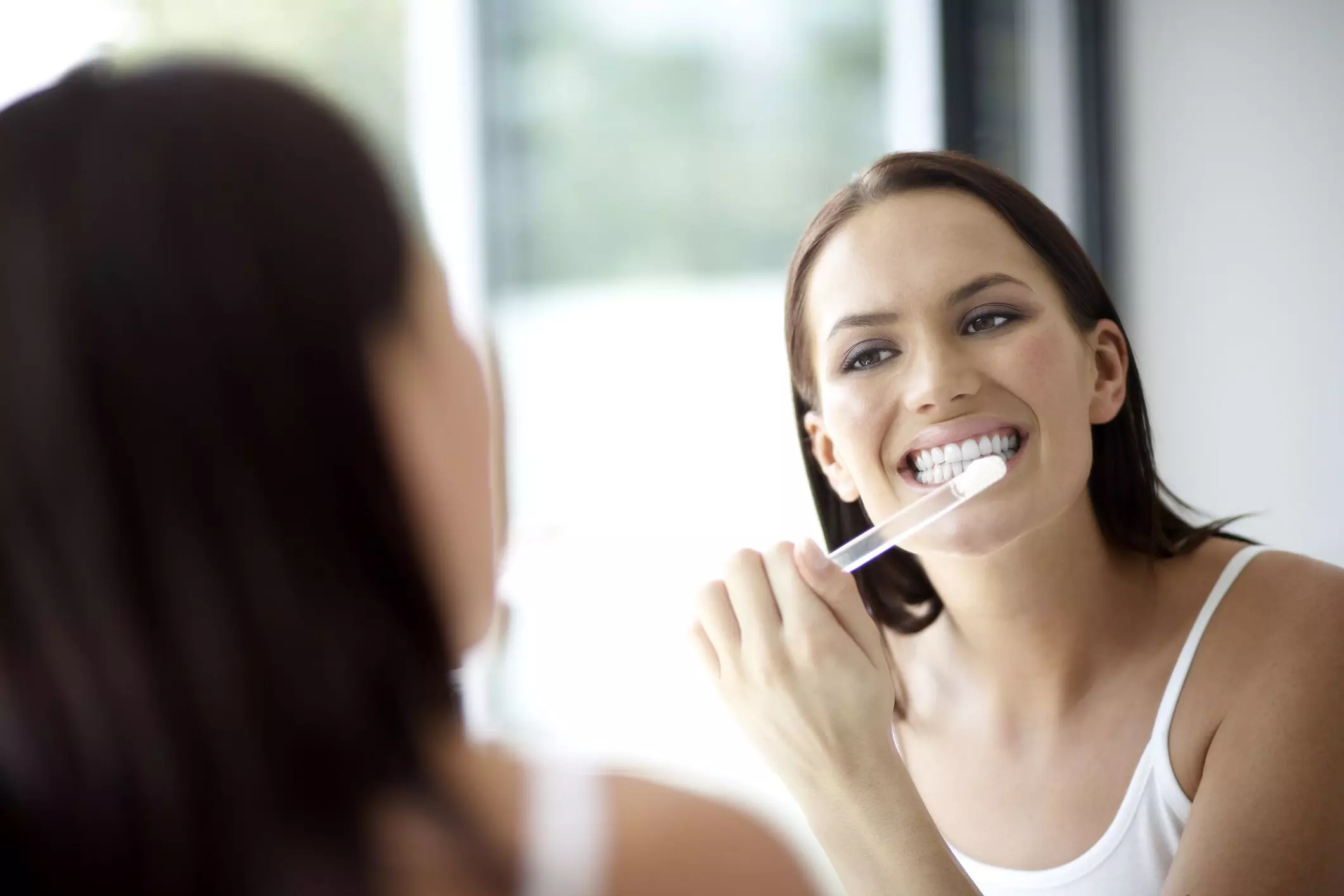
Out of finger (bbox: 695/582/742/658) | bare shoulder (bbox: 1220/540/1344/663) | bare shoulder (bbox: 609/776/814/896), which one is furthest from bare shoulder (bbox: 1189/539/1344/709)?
bare shoulder (bbox: 609/776/814/896)

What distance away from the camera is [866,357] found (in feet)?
2.98

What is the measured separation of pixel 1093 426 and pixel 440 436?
745 mm

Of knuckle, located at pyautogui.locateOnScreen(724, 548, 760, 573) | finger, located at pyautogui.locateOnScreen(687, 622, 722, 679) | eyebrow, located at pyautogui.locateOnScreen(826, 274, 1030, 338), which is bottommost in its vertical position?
finger, located at pyautogui.locateOnScreen(687, 622, 722, 679)

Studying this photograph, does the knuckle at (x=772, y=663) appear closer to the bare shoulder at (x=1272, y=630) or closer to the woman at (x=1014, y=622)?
the woman at (x=1014, y=622)

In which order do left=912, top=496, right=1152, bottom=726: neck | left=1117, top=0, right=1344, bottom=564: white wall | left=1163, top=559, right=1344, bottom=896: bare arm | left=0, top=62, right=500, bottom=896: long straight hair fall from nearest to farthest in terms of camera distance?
left=0, top=62, right=500, bottom=896: long straight hair
left=1163, top=559, right=1344, bottom=896: bare arm
left=912, top=496, right=1152, bottom=726: neck
left=1117, top=0, right=1344, bottom=564: white wall

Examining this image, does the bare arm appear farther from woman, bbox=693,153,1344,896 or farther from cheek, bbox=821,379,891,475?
cheek, bbox=821,379,891,475

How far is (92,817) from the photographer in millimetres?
415

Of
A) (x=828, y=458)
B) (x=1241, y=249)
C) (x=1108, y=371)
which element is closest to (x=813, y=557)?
(x=828, y=458)

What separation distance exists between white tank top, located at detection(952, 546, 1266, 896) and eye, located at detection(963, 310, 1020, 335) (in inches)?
11.1

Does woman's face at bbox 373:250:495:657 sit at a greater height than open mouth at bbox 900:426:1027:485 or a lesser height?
greater

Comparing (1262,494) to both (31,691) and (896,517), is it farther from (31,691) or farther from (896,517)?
(31,691)

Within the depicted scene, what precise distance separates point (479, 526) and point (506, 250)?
4.95 feet

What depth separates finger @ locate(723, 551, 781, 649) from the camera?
742mm

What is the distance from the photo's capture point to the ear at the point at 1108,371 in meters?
0.96
